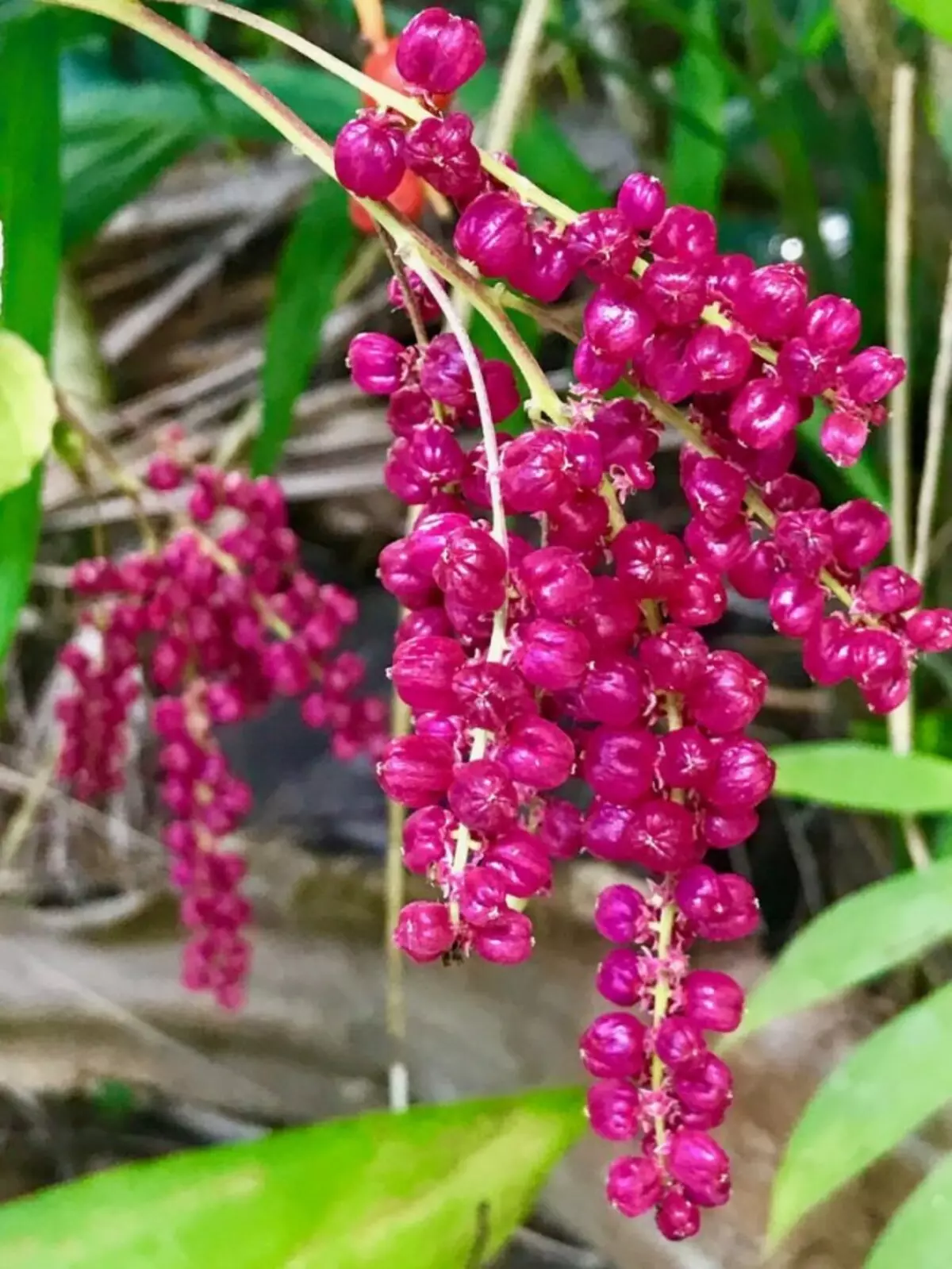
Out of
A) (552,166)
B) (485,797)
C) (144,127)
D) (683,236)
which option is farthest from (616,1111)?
(144,127)

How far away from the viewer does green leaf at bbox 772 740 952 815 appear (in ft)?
2.19

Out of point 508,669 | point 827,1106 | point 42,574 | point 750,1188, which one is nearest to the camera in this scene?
point 508,669

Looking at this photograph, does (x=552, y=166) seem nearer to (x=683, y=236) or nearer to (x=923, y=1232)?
(x=683, y=236)

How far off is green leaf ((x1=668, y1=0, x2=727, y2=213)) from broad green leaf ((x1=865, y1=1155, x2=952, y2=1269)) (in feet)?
1.83

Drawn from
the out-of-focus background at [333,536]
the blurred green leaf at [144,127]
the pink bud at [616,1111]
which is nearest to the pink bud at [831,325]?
the pink bud at [616,1111]

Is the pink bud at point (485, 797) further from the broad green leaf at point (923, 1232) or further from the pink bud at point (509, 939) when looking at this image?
the broad green leaf at point (923, 1232)

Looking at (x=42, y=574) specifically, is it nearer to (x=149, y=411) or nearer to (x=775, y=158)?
(x=149, y=411)

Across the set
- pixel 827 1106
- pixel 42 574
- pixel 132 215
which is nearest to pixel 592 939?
pixel 827 1106

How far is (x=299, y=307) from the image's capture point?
81 centimetres

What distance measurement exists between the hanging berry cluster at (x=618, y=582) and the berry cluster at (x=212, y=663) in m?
0.28

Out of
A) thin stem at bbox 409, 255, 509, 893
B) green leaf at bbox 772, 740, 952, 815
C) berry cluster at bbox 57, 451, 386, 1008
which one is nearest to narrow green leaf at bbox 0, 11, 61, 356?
berry cluster at bbox 57, 451, 386, 1008

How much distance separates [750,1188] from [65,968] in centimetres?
52

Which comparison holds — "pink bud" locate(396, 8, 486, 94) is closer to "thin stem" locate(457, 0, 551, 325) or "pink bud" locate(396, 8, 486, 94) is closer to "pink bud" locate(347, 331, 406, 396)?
"pink bud" locate(347, 331, 406, 396)

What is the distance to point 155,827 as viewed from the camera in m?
1.06
